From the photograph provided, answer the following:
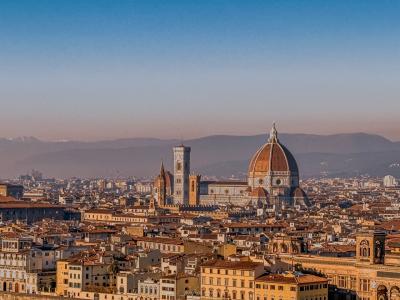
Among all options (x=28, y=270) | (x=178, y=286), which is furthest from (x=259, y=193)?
(x=178, y=286)

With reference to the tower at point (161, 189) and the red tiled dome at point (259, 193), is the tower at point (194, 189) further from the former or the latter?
the tower at point (161, 189)

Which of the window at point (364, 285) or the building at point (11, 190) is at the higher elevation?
the building at point (11, 190)

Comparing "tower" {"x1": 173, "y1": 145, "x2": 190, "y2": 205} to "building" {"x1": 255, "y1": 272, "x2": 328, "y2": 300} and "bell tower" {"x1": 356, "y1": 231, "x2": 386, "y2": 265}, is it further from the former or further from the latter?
"building" {"x1": 255, "y1": 272, "x2": 328, "y2": 300}

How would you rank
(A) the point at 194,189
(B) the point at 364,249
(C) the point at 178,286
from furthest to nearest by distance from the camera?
1. (A) the point at 194,189
2. (B) the point at 364,249
3. (C) the point at 178,286

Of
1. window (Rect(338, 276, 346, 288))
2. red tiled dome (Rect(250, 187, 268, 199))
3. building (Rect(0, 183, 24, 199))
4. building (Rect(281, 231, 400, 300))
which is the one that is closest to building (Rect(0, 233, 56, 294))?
building (Rect(281, 231, 400, 300))

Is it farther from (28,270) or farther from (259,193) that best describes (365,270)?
(259,193)

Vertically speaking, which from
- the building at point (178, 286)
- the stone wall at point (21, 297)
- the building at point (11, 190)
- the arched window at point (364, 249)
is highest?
the building at point (11, 190)

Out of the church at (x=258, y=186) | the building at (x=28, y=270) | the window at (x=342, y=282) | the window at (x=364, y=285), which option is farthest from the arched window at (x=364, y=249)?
the church at (x=258, y=186)
